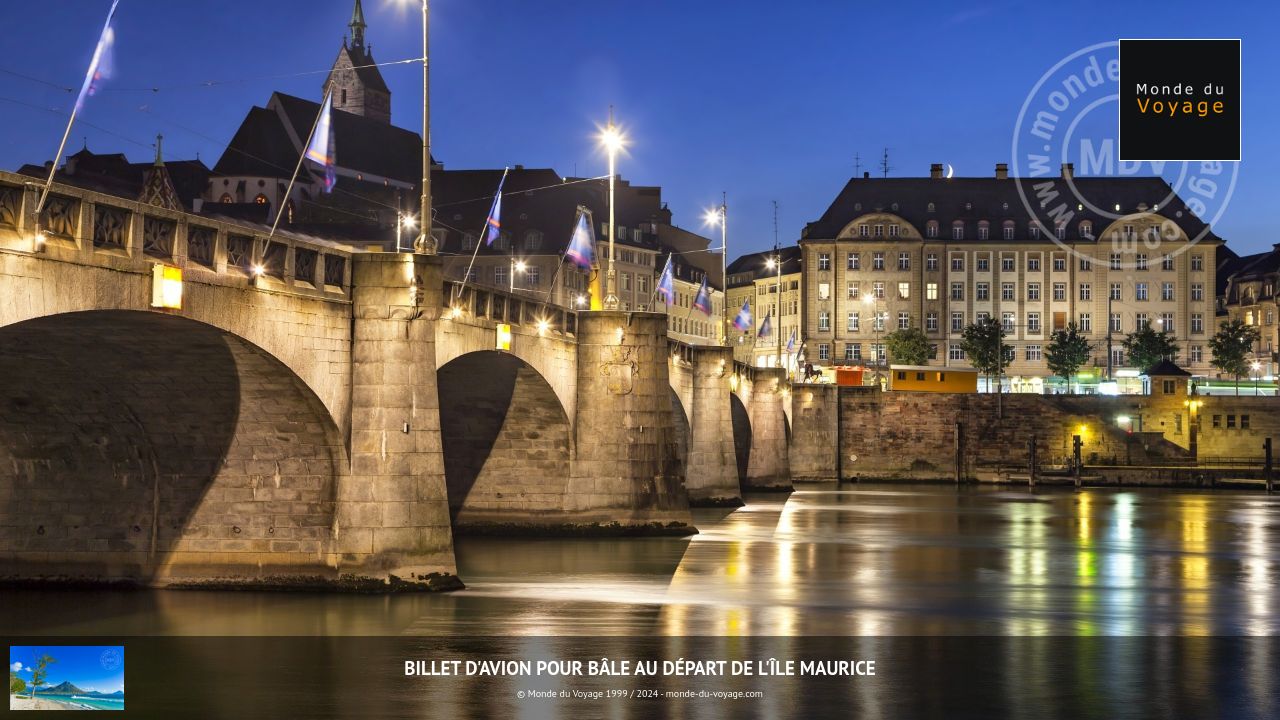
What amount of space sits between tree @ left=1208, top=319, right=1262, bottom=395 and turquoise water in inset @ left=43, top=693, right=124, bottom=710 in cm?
12985

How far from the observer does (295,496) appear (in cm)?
3350

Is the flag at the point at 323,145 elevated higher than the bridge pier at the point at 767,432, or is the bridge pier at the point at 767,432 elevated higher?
the flag at the point at 323,145

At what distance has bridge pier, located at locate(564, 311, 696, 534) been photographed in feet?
167

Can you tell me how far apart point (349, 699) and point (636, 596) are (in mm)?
13656

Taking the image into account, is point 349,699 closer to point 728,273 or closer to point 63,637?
point 63,637

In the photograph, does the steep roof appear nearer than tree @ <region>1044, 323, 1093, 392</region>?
No

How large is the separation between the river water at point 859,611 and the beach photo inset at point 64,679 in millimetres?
3777

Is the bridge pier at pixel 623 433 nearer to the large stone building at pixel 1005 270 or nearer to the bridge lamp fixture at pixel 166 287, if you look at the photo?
the bridge lamp fixture at pixel 166 287

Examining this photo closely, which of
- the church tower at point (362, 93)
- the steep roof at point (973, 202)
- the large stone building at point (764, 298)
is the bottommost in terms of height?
the large stone building at point (764, 298)

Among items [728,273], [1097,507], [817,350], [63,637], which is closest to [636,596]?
[63,637]

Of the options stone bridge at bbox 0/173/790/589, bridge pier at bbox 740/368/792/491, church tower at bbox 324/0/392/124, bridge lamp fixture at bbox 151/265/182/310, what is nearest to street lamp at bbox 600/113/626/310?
stone bridge at bbox 0/173/790/589

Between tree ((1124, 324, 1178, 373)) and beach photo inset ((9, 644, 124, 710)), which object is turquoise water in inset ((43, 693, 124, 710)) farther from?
tree ((1124, 324, 1178, 373))

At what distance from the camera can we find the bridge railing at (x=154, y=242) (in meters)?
23.8

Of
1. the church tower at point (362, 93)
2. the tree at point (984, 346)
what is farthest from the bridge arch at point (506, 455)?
the church tower at point (362, 93)
